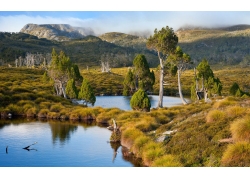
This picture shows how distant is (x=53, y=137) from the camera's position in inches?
1502

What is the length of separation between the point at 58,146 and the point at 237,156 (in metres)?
19.9

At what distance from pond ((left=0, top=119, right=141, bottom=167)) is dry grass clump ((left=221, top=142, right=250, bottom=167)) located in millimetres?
8727

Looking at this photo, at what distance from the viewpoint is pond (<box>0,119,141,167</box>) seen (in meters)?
27.2

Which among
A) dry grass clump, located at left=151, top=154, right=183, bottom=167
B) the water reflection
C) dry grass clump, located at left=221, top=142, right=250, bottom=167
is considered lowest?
the water reflection

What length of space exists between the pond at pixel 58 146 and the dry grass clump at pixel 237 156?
8.73 metres

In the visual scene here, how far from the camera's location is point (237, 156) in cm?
1925

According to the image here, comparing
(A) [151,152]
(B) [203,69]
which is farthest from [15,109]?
(B) [203,69]

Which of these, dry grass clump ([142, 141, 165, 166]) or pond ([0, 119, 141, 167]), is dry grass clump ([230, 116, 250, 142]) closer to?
dry grass clump ([142, 141, 165, 166])

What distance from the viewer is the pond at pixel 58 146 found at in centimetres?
2719

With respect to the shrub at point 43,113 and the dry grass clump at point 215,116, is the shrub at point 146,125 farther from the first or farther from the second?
the shrub at point 43,113

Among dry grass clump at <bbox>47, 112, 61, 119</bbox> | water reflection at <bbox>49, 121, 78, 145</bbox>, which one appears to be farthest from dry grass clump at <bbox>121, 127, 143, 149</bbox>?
dry grass clump at <bbox>47, 112, 61, 119</bbox>

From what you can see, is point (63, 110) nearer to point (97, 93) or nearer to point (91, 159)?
point (91, 159)

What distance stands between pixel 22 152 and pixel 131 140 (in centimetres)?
1064

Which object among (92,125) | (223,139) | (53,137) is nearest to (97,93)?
(92,125)
